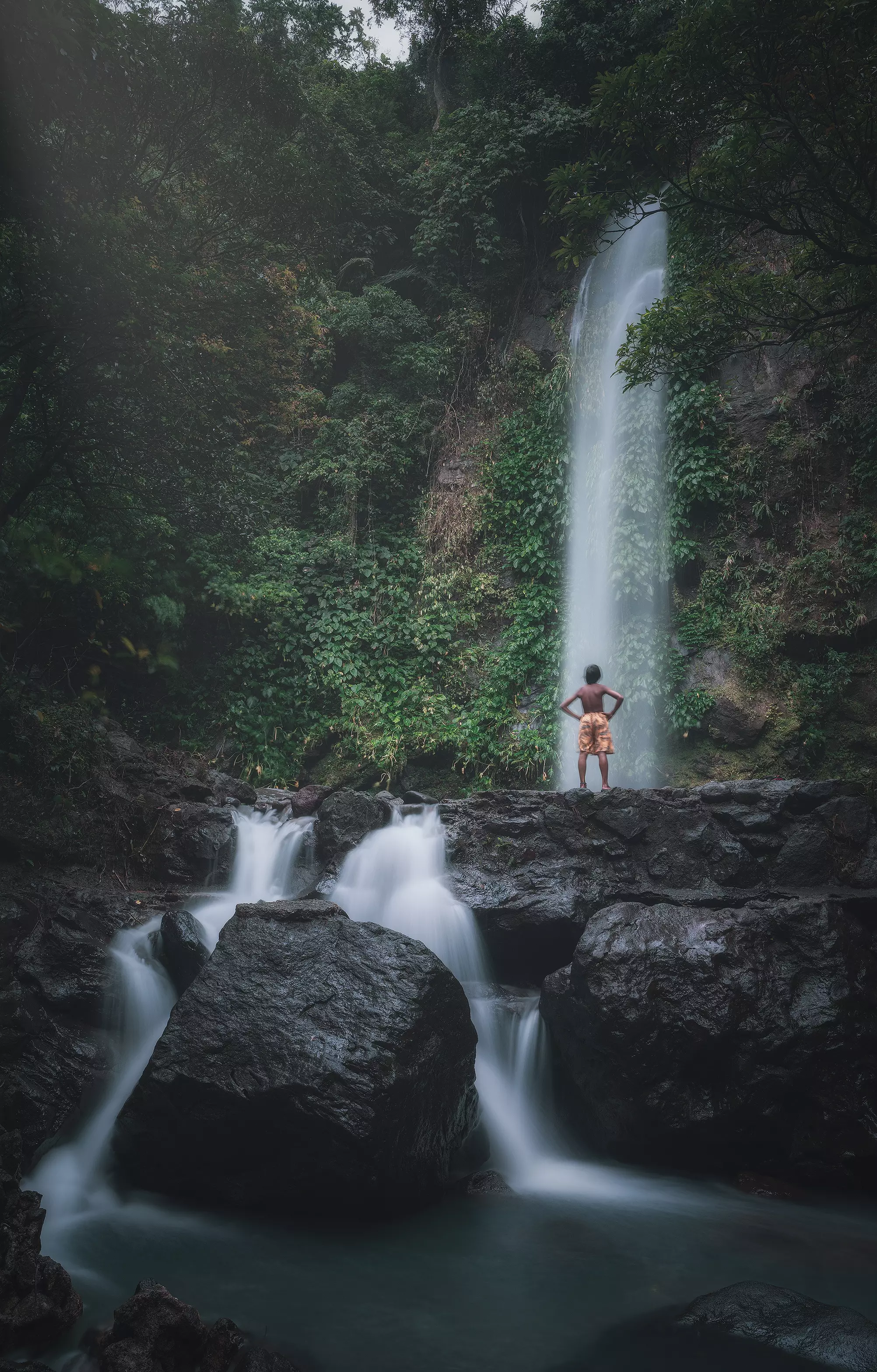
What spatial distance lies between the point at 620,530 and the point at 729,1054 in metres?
9.44

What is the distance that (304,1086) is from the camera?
5043mm

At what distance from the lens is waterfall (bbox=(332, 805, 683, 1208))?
604 centimetres

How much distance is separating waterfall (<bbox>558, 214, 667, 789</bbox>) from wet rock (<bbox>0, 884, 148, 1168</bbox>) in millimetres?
8019

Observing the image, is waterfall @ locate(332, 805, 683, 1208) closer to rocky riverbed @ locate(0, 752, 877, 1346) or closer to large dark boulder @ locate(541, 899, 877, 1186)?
rocky riverbed @ locate(0, 752, 877, 1346)

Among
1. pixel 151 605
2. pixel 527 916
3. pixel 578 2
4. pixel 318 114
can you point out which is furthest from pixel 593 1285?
pixel 578 2

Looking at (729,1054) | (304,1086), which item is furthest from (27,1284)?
(729,1054)

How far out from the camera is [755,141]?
6.07 meters

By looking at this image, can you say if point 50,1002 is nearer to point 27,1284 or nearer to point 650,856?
point 27,1284

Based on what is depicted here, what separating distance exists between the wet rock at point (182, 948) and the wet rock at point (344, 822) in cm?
218

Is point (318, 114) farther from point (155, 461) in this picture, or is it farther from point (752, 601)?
point (752, 601)

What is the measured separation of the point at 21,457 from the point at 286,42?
9324 millimetres

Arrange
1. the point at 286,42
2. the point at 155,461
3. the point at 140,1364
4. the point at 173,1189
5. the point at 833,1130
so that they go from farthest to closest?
1. the point at 286,42
2. the point at 155,461
3. the point at 833,1130
4. the point at 173,1189
5. the point at 140,1364

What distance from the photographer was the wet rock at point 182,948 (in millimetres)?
6719

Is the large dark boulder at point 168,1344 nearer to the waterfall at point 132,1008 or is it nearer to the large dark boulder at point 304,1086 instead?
the large dark boulder at point 304,1086
